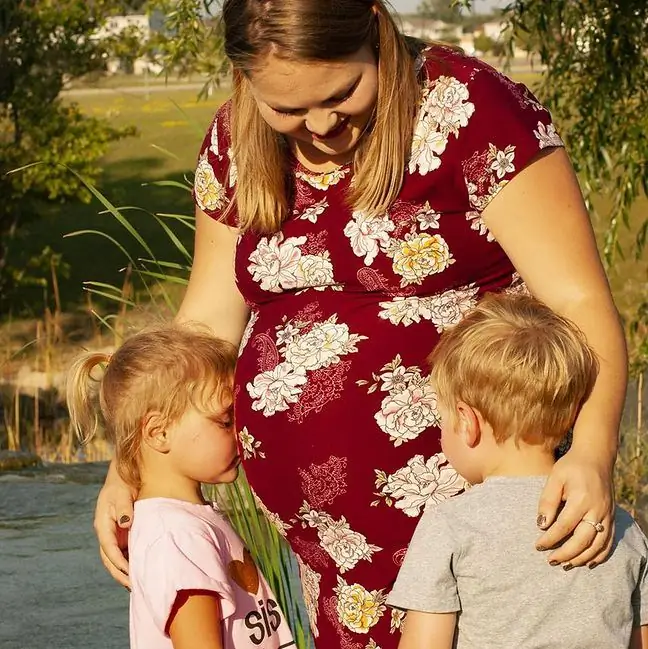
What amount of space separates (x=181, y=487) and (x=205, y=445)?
90 mm

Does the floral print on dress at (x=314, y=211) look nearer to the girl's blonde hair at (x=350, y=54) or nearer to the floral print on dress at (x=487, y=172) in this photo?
the girl's blonde hair at (x=350, y=54)

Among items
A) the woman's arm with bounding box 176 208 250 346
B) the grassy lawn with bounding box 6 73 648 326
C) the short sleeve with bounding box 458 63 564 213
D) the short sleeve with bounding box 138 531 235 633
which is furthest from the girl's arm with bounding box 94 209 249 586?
the grassy lawn with bounding box 6 73 648 326

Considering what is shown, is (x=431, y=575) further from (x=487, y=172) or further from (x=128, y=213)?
(x=128, y=213)

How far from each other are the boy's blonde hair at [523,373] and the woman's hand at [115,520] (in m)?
0.73

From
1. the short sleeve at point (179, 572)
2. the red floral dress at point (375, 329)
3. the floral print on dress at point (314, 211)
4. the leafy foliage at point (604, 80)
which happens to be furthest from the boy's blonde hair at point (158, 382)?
the leafy foliage at point (604, 80)

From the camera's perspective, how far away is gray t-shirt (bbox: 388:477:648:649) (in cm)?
206

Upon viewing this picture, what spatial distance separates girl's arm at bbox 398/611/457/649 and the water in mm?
2088

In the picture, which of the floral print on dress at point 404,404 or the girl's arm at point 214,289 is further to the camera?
the girl's arm at point 214,289

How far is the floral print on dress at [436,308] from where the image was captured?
91.1 inches

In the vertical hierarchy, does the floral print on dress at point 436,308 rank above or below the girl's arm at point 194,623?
above

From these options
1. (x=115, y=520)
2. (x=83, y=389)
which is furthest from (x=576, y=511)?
(x=83, y=389)

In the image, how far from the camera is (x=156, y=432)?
252cm

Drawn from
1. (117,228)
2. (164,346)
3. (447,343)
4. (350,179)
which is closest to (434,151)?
(350,179)

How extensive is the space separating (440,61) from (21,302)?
14338 millimetres
